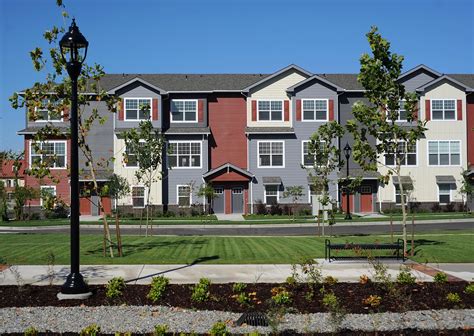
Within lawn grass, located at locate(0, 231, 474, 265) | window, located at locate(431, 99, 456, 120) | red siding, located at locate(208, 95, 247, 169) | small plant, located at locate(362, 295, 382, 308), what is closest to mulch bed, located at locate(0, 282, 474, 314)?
small plant, located at locate(362, 295, 382, 308)

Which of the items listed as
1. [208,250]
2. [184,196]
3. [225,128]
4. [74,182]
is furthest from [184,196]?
[74,182]

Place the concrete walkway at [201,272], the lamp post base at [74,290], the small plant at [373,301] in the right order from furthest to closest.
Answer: the concrete walkway at [201,272] < the lamp post base at [74,290] < the small plant at [373,301]

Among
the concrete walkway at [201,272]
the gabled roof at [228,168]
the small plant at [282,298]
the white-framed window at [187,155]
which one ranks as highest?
the white-framed window at [187,155]

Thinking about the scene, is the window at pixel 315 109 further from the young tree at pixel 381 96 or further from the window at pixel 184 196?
the young tree at pixel 381 96

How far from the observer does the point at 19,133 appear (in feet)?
141

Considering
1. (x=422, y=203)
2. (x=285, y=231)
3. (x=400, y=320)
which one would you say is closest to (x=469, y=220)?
(x=422, y=203)

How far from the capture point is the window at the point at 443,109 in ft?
149

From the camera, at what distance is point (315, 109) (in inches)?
1740

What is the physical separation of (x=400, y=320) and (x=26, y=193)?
36.2 meters

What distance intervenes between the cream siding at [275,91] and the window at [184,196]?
24.9 feet

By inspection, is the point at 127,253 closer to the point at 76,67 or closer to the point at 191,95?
the point at 76,67

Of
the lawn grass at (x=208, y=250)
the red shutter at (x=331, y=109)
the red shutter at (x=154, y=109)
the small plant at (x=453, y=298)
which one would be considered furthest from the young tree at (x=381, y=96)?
the red shutter at (x=154, y=109)

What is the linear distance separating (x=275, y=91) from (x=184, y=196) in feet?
38.1

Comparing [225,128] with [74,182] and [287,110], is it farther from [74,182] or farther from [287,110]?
[74,182]
